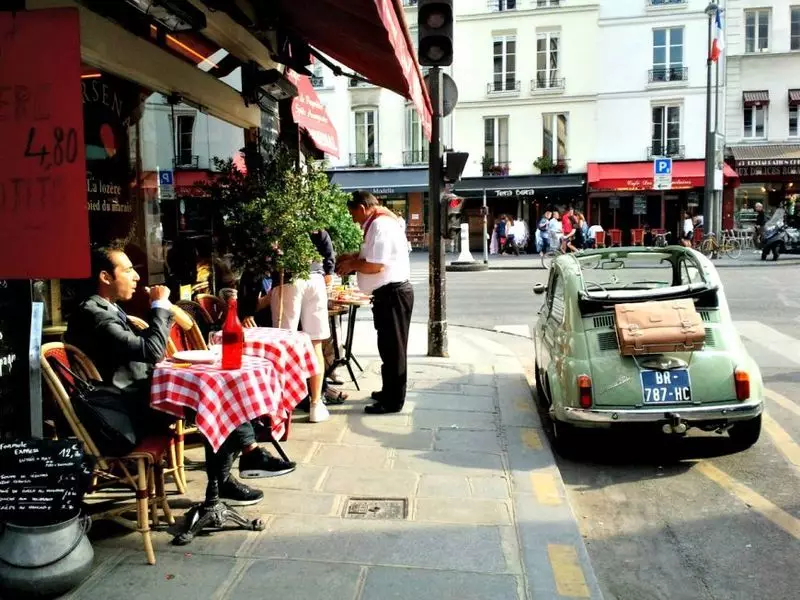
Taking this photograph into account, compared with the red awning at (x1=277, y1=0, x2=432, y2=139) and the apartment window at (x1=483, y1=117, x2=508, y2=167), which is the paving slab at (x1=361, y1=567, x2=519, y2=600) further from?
the apartment window at (x1=483, y1=117, x2=508, y2=167)

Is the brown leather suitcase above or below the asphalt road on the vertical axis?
above

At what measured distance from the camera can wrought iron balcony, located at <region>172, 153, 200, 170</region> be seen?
6.45 m

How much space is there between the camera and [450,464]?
494cm

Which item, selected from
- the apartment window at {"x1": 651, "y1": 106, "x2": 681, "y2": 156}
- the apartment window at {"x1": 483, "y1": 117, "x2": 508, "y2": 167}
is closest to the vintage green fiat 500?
the apartment window at {"x1": 651, "y1": 106, "x2": 681, "y2": 156}

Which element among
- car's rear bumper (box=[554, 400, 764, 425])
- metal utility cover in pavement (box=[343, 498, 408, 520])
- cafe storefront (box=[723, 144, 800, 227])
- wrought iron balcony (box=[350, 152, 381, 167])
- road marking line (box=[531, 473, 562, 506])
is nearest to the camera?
metal utility cover in pavement (box=[343, 498, 408, 520])

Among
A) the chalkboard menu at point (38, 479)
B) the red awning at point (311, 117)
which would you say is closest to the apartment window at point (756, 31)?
the red awning at point (311, 117)

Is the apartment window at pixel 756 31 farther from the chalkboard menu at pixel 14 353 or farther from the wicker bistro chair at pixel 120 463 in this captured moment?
the chalkboard menu at pixel 14 353

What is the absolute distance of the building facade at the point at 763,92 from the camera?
30094mm

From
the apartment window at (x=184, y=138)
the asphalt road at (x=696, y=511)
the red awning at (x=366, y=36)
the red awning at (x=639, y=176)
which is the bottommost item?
the asphalt road at (x=696, y=511)

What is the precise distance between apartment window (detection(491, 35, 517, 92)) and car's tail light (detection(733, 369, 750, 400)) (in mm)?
29568

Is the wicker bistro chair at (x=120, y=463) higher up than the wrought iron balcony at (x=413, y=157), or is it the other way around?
the wrought iron balcony at (x=413, y=157)

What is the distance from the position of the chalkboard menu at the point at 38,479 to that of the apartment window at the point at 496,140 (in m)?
31.4

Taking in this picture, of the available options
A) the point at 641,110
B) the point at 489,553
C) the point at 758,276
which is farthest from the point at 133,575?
the point at 641,110

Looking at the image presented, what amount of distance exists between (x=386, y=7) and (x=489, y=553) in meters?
2.96
